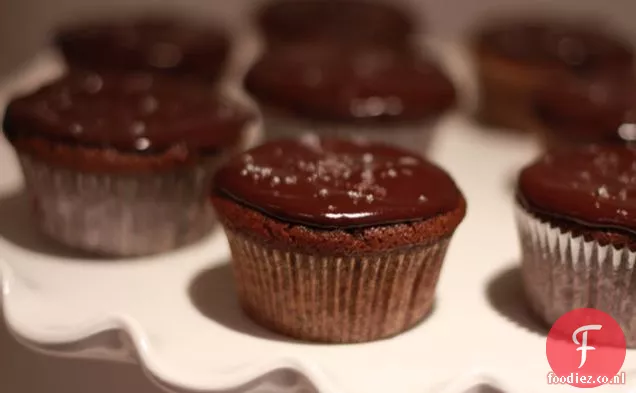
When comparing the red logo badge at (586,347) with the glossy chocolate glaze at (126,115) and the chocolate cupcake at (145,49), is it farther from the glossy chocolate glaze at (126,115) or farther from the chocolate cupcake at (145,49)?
the chocolate cupcake at (145,49)

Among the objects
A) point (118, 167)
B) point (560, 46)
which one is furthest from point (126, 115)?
point (560, 46)

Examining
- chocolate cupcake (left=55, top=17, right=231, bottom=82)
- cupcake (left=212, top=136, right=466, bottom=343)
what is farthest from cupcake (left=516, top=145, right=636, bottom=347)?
chocolate cupcake (left=55, top=17, right=231, bottom=82)

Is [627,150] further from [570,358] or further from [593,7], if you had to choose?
[593,7]

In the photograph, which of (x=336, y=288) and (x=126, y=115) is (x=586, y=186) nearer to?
(x=336, y=288)

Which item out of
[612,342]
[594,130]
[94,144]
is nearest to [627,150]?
[594,130]

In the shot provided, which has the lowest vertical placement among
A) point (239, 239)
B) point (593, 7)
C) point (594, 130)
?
point (593, 7)

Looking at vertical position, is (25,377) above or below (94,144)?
below

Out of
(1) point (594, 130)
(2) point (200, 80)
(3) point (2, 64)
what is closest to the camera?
(1) point (594, 130)
